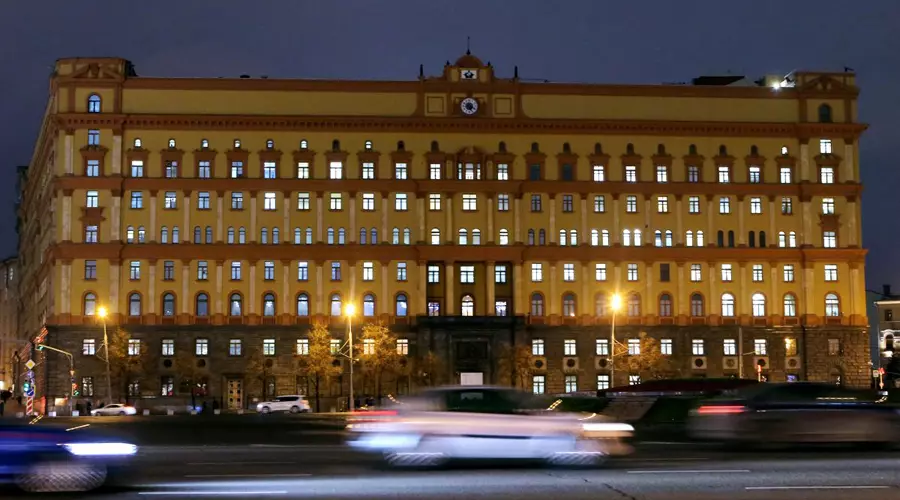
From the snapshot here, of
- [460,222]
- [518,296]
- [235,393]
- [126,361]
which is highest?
[460,222]

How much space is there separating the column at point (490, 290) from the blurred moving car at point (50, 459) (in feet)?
304

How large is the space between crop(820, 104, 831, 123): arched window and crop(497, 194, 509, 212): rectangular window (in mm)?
28366

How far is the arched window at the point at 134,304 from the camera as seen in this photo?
11638 cm

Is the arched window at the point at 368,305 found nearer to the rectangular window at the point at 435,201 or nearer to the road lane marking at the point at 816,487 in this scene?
the rectangular window at the point at 435,201

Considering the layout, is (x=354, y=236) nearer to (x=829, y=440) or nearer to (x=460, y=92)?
(x=460, y=92)

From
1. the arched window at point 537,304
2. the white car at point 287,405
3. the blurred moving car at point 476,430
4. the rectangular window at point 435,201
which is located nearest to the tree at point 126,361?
the white car at point 287,405

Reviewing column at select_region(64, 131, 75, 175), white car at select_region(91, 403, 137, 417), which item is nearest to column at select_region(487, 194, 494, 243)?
white car at select_region(91, 403, 137, 417)

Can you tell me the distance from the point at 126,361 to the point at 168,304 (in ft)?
22.4

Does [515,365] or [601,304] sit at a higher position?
[601,304]

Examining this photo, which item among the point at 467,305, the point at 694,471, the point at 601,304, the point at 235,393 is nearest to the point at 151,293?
the point at 235,393

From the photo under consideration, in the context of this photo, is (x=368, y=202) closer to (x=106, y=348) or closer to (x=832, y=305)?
(x=106, y=348)

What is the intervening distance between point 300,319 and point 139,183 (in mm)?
17340

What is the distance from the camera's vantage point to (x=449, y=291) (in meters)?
119

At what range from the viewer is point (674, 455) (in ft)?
121
